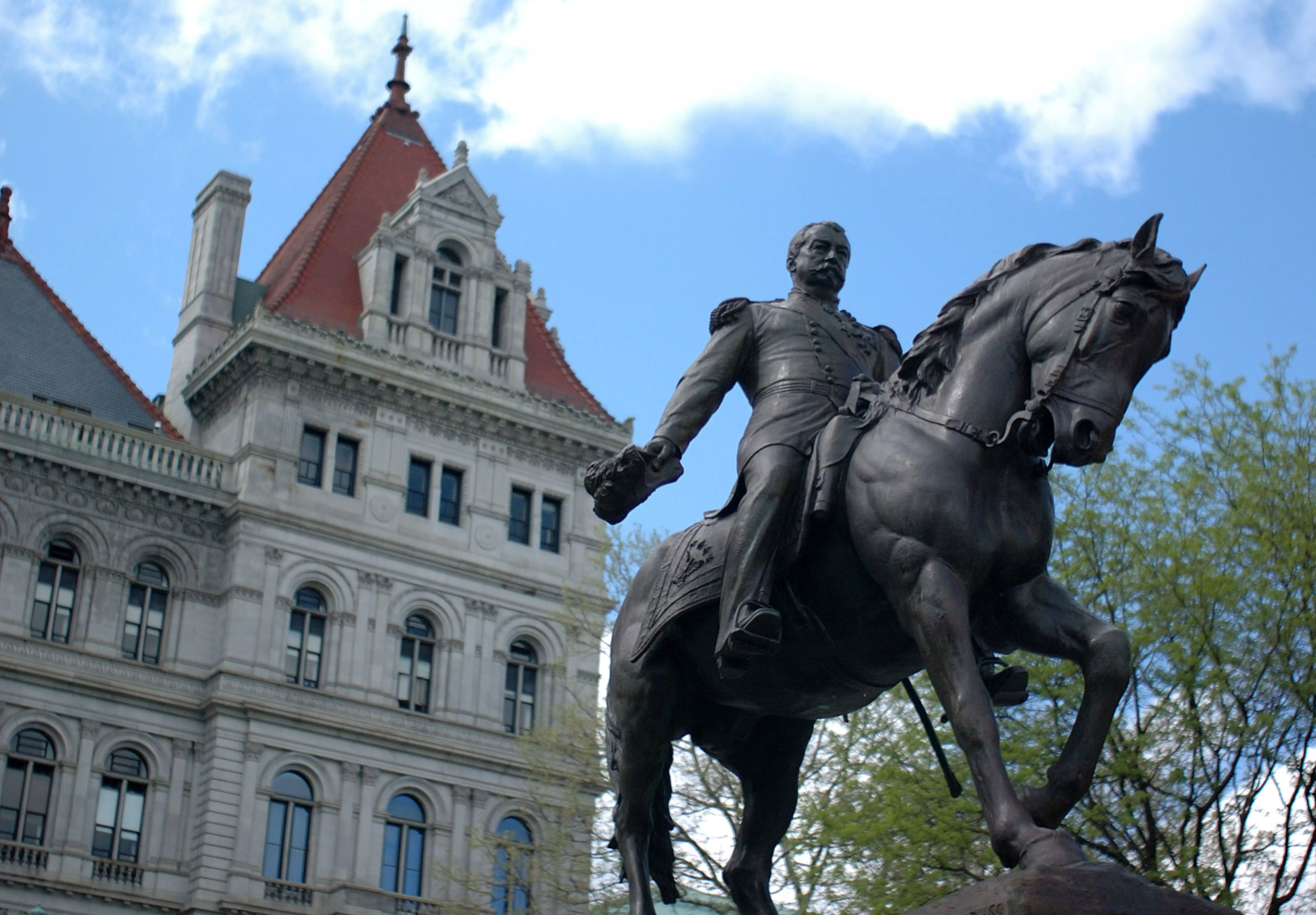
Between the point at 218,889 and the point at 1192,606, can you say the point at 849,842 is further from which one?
the point at 218,889

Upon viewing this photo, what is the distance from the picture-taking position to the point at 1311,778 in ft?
58.9

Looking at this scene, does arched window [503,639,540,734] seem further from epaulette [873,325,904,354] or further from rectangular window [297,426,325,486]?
epaulette [873,325,904,354]

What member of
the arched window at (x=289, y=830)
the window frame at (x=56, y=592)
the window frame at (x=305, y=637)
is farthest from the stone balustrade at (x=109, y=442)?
the arched window at (x=289, y=830)

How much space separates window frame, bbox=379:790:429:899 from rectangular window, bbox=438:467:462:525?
672 centimetres

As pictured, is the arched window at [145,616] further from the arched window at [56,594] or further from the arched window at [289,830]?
the arched window at [289,830]

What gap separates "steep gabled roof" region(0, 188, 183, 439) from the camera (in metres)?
40.3

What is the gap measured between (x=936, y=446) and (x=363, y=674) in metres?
34.4

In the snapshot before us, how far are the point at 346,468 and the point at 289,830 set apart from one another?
851 cm

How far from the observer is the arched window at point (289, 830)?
3669 centimetres

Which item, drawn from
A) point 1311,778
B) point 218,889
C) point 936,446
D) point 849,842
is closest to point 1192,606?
point 1311,778

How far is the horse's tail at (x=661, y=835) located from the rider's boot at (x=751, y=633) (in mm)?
996

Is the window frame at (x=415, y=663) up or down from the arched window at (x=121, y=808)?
up

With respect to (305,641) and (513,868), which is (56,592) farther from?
(513,868)

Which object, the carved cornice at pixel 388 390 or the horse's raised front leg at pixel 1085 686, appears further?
the carved cornice at pixel 388 390
